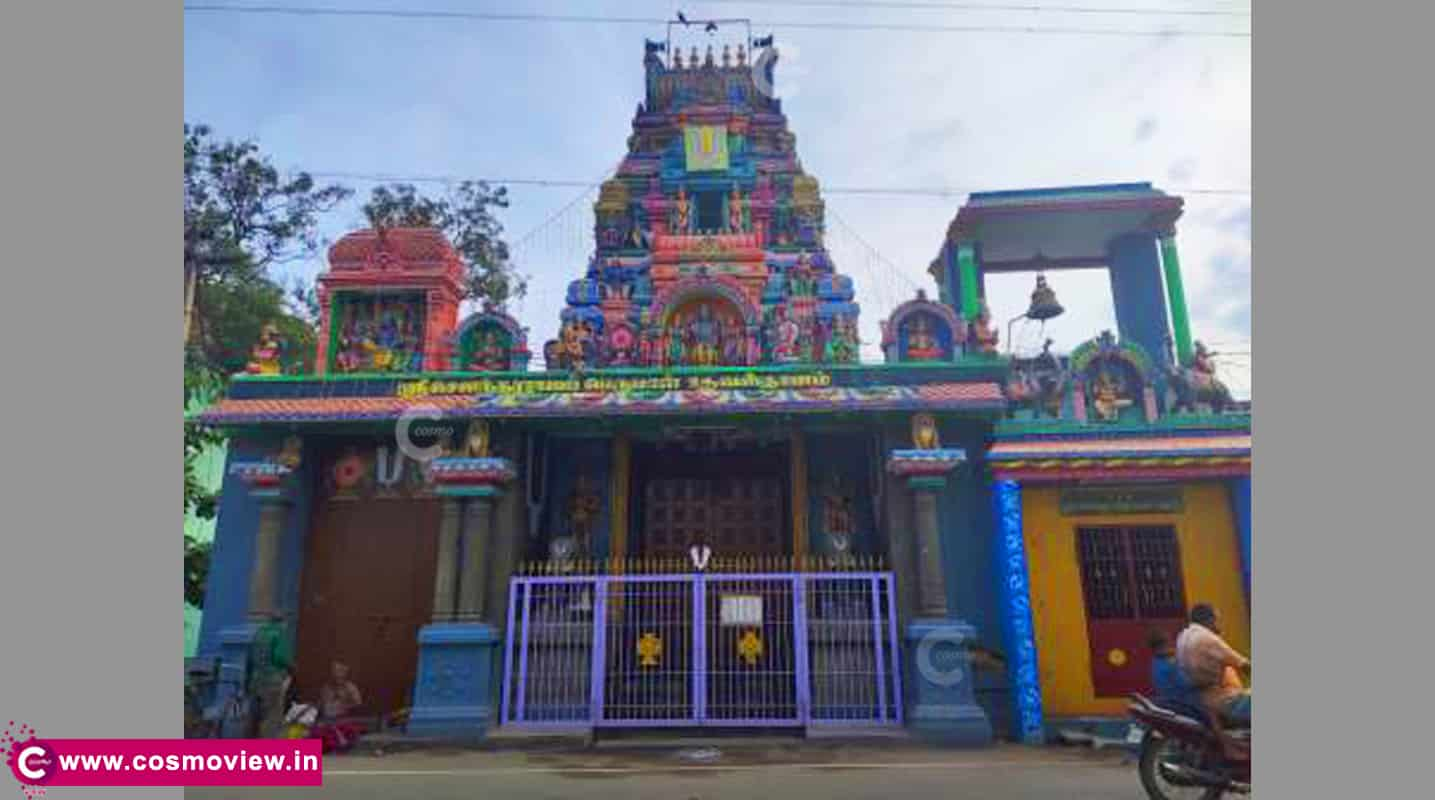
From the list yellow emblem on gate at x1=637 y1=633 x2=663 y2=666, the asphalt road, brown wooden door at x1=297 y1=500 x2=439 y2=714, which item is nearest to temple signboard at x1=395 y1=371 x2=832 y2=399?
brown wooden door at x1=297 y1=500 x2=439 y2=714

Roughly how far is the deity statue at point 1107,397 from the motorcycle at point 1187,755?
654 cm

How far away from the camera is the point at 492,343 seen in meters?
13.1

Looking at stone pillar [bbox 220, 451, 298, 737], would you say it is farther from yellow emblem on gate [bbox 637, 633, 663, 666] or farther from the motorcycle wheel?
the motorcycle wheel

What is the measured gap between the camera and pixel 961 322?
1316cm

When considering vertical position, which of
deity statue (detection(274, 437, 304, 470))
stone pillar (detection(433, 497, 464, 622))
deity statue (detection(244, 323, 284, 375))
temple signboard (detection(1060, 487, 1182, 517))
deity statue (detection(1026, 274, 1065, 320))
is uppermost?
deity statue (detection(1026, 274, 1065, 320))

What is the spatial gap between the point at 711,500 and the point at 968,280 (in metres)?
5.83

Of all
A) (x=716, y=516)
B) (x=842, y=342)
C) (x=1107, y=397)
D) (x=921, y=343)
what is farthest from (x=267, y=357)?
(x=1107, y=397)

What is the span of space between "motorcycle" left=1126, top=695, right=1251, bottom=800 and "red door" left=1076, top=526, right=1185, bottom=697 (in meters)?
5.51

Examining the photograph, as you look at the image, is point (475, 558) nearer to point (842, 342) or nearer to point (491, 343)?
point (491, 343)

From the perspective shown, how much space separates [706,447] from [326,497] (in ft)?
18.8

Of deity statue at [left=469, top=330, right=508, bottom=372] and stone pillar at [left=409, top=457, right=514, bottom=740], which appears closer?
stone pillar at [left=409, top=457, right=514, bottom=740]

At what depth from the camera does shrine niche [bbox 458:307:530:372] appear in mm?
12867

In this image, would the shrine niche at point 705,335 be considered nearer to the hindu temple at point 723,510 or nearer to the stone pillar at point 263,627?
the hindu temple at point 723,510
